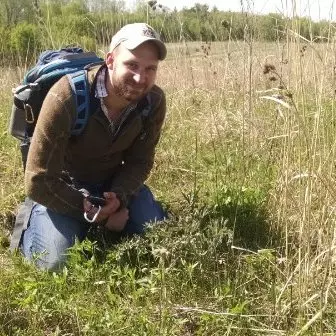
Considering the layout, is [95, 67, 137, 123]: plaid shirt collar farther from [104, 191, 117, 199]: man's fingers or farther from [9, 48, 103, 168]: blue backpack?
[104, 191, 117, 199]: man's fingers

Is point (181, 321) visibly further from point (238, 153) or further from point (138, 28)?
point (238, 153)

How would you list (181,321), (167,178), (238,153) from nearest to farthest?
1. (181,321)
2. (238,153)
3. (167,178)

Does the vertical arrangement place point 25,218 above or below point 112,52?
below

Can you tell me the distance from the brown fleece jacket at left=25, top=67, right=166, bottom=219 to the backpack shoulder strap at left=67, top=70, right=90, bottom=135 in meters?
0.02

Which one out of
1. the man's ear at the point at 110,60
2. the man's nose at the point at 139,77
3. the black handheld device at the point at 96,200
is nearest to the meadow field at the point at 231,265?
the black handheld device at the point at 96,200

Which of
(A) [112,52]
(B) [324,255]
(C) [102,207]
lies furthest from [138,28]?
(B) [324,255]

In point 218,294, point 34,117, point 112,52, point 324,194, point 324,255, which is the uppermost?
point 112,52

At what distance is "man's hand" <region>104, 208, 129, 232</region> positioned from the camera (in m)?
2.28

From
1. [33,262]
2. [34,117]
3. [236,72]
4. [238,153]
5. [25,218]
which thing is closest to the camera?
[33,262]

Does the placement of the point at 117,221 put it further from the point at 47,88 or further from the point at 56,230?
the point at 47,88

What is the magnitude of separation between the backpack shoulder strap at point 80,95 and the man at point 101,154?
3 centimetres

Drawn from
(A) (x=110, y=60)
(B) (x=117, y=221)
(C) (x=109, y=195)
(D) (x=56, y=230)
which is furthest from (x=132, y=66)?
(D) (x=56, y=230)

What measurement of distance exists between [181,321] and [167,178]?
159 cm

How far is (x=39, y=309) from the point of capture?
1682mm
